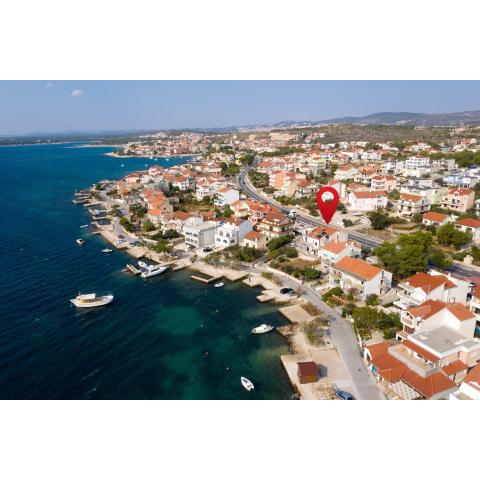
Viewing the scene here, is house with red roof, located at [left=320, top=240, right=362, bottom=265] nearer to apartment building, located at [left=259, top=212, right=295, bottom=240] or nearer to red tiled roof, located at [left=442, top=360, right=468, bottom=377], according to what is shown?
apartment building, located at [left=259, top=212, right=295, bottom=240]

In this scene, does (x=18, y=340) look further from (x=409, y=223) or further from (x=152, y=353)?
(x=409, y=223)

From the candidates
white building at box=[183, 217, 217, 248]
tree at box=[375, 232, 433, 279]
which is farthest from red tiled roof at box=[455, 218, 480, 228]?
white building at box=[183, 217, 217, 248]

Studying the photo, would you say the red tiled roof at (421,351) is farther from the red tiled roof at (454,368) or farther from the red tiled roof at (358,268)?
the red tiled roof at (358,268)

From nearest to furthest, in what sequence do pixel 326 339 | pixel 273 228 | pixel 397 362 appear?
pixel 397 362 < pixel 326 339 < pixel 273 228

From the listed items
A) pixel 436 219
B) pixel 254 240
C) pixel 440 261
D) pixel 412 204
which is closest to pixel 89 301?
pixel 254 240

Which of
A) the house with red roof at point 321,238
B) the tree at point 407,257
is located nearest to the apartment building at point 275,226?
the house with red roof at point 321,238

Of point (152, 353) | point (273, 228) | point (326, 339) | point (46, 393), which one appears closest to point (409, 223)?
point (273, 228)

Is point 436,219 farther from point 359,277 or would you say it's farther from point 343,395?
point 343,395
